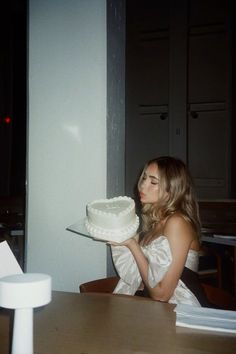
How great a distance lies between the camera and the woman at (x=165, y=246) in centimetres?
181

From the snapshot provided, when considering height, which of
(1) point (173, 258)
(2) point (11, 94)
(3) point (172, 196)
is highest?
(2) point (11, 94)

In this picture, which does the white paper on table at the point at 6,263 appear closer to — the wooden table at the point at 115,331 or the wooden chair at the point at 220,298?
the wooden table at the point at 115,331

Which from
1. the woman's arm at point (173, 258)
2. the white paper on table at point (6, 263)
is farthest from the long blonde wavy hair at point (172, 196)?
the white paper on table at point (6, 263)

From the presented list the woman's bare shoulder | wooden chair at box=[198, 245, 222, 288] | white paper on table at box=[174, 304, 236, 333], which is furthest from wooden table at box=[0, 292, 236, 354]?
wooden chair at box=[198, 245, 222, 288]

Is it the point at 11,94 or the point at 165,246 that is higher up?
the point at 11,94

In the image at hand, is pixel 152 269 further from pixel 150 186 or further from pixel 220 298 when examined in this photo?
pixel 150 186

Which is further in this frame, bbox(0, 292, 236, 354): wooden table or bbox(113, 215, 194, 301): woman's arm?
bbox(113, 215, 194, 301): woman's arm

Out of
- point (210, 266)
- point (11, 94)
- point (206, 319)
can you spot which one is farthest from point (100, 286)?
point (11, 94)

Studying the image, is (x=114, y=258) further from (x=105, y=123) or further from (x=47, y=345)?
(x=47, y=345)

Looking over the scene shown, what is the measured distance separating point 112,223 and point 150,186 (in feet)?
1.58

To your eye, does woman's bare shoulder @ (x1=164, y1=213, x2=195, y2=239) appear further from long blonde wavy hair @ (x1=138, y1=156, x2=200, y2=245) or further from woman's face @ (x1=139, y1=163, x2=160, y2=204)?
woman's face @ (x1=139, y1=163, x2=160, y2=204)

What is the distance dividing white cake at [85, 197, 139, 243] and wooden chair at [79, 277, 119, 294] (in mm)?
249

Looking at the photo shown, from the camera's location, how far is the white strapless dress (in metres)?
1.80

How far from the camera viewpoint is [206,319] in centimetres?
123
